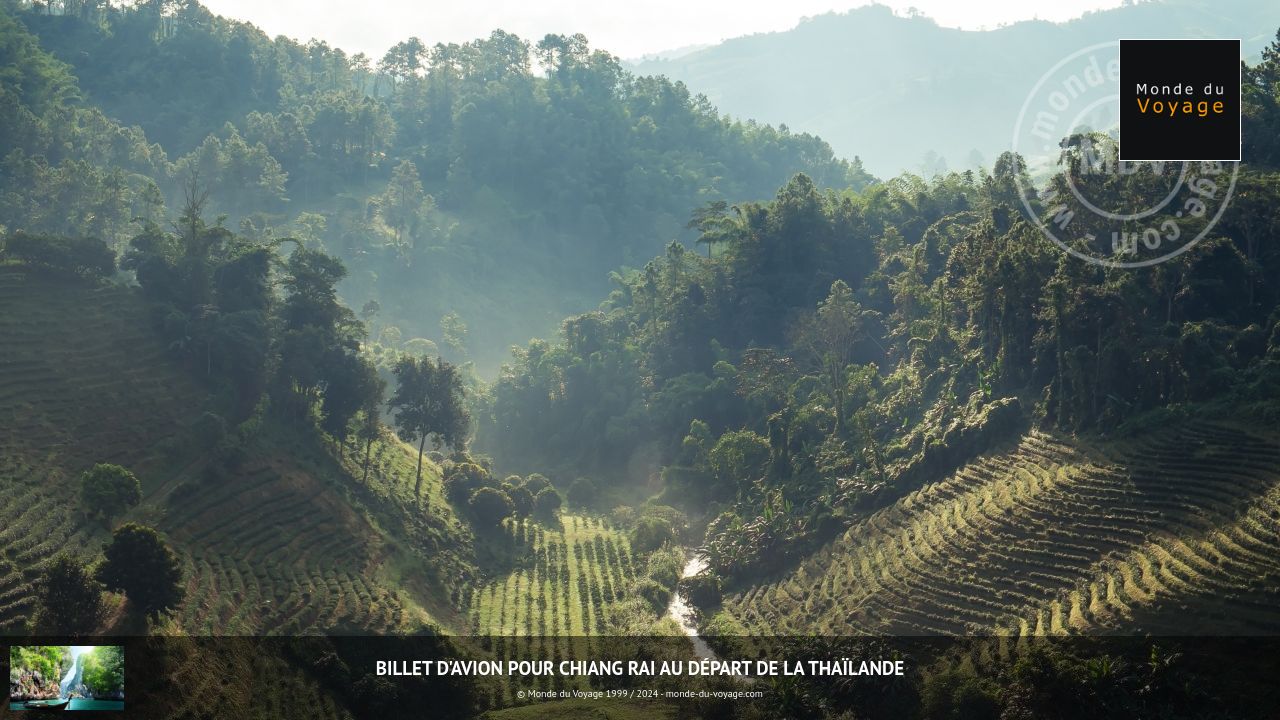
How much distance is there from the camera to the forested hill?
438 ft

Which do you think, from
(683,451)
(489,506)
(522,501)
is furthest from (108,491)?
(683,451)

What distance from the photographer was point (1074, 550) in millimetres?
45625

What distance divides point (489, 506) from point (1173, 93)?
4766cm

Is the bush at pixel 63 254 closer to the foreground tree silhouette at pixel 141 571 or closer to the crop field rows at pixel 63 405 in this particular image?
the crop field rows at pixel 63 405

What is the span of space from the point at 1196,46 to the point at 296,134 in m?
129

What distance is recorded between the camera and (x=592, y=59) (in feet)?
604

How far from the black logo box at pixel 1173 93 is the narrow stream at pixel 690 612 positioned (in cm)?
3243

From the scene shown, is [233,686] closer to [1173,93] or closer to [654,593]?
[654,593]

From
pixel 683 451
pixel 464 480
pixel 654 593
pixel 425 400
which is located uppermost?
pixel 425 400

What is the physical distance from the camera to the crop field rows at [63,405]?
46156mm

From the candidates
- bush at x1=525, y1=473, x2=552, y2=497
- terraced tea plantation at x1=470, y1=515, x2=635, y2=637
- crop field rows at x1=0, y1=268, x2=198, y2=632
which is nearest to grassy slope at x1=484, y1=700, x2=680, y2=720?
terraced tea plantation at x1=470, y1=515, x2=635, y2=637

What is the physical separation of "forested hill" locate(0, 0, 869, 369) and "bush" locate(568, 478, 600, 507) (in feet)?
142

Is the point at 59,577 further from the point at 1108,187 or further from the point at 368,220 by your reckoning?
the point at 368,220

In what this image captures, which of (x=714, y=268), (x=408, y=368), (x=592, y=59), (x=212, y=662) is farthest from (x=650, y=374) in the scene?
(x=592, y=59)
